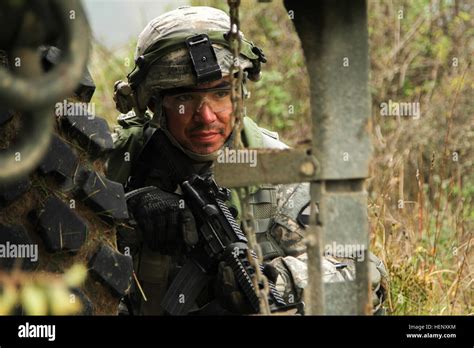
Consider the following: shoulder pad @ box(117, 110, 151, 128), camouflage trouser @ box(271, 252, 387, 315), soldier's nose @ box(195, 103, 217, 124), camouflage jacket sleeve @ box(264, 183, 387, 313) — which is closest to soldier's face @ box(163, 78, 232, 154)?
soldier's nose @ box(195, 103, 217, 124)

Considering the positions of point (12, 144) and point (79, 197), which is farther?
point (79, 197)

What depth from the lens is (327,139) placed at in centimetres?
271

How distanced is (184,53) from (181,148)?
47cm

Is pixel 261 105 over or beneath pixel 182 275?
over

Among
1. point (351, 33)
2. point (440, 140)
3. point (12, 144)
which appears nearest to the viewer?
point (351, 33)

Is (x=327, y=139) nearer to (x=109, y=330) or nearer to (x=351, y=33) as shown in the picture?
(x=351, y=33)

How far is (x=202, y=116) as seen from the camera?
461 centimetres

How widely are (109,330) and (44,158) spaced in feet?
2.03

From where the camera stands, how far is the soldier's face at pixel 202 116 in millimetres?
4598

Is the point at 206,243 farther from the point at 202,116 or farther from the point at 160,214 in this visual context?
the point at 202,116

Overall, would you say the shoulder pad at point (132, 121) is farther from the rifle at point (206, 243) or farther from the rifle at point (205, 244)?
the rifle at point (206, 243)

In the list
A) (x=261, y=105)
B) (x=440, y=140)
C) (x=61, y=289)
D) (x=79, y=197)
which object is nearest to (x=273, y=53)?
(x=261, y=105)

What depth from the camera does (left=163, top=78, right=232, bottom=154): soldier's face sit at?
4598mm

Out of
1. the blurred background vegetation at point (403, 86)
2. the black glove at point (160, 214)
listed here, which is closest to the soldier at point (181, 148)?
the black glove at point (160, 214)
